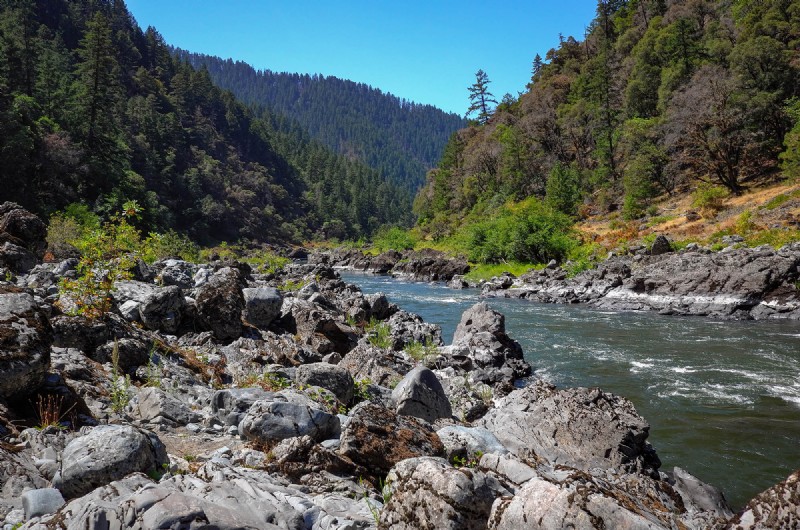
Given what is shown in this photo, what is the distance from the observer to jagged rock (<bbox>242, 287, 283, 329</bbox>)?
46.4 feet

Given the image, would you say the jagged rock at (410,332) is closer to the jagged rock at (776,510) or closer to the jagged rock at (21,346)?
the jagged rock at (21,346)

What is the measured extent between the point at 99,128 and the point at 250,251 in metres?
33.8

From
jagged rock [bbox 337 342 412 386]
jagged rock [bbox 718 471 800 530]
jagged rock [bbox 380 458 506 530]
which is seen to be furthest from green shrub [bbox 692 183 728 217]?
jagged rock [bbox 380 458 506 530]

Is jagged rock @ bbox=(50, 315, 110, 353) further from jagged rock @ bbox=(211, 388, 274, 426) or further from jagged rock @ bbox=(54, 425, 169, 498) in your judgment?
jagged rock @ bbox=(54, 425, 169, 498)

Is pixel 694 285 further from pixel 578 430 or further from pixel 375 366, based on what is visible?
pixel 578 430

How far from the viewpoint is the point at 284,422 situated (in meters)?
5.89

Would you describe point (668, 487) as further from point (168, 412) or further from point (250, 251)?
point (250, 251)

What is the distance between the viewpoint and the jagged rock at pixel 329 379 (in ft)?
27.0

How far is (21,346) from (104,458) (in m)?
2.37

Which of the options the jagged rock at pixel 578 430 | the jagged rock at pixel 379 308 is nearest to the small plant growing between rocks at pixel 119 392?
the jagged rock at pixel 578 430

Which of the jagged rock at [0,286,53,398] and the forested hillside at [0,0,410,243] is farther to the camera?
the forested hillside at [0,0,410,243]

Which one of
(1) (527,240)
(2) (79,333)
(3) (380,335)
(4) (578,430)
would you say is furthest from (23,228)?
(1) (527,240)

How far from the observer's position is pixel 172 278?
1551 cm

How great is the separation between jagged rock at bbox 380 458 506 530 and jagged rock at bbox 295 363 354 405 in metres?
4.11
